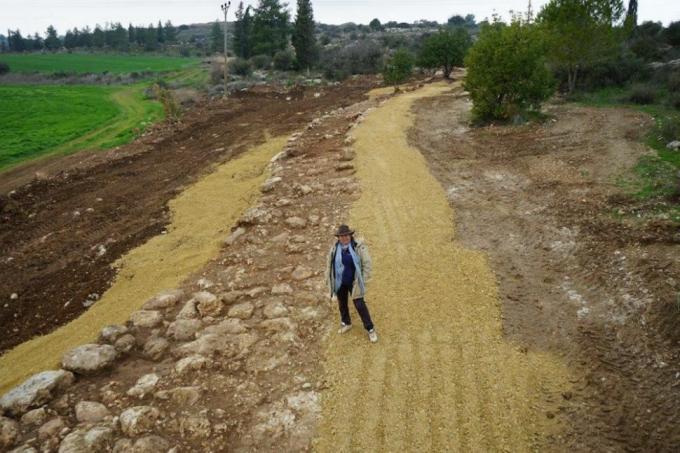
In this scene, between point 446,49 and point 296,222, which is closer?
point 296,222

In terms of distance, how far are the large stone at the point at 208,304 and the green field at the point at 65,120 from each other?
1909 cm

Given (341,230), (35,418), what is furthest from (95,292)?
(341,230)

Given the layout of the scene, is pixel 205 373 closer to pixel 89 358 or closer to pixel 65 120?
pixel 89 358

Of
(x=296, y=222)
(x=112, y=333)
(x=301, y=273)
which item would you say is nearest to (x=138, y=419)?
(x=112, y=333)

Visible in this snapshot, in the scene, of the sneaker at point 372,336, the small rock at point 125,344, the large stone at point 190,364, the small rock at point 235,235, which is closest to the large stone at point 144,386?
the large stone at point 190,364

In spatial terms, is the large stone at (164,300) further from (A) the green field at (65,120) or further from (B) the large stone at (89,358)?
(A) the green field at (65,120)

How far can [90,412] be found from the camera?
616 cm

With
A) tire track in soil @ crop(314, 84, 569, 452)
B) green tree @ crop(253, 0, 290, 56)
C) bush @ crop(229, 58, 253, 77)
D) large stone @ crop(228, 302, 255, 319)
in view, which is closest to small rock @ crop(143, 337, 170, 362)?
large stone @ crop(228, 302, 255, 319)

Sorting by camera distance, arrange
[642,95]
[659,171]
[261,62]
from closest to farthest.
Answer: [659,171], [642,95], [261,62]

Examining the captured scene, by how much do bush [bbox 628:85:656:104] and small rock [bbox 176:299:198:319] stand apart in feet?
71.8

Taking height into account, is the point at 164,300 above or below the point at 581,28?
below

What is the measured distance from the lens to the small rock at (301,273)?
9.19m

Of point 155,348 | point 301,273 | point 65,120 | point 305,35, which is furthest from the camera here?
point 305,35

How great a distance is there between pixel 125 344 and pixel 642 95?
23203 mm
